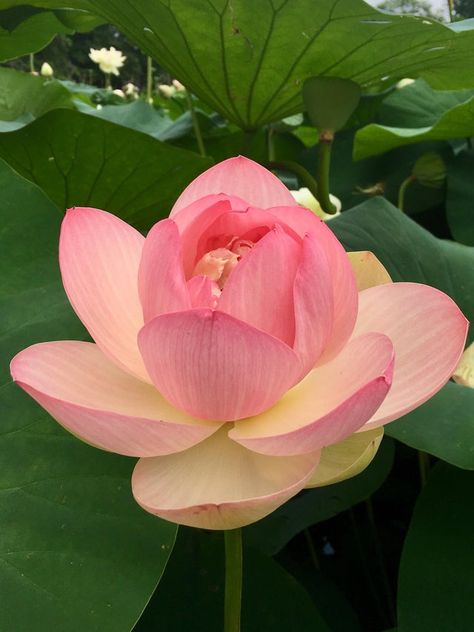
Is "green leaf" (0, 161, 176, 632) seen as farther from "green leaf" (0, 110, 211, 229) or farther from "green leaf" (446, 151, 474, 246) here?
"green leaf" (446, 151, 474, 246)

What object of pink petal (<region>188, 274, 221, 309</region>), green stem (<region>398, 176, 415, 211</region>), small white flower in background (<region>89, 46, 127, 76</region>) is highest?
pink petal (<region>188, 274, 221, 309</region>)

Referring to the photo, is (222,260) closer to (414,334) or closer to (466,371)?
(414,334)

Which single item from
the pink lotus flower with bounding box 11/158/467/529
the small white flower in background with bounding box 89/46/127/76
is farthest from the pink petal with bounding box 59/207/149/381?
the small white flower in background with bounding box 89/46/127/76

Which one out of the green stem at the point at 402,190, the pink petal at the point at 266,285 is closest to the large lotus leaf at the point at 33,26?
the green stem at the point at 402,190

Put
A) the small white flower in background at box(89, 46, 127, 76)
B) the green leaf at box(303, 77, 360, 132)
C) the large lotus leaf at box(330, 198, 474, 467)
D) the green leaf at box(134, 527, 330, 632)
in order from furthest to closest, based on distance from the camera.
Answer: the small white flower in background at box(89, 46, 127, 76), the green leaf at box(303, 77, 360, 132), the large lotus leaf at box(330, 198, 474, 467), the green leaf at box(134, 527, 330, 632)

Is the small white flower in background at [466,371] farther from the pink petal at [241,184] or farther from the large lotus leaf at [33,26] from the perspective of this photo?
the large lotus leaf at [33,26]
